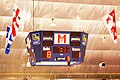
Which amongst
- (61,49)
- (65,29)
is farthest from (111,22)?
(61,49)

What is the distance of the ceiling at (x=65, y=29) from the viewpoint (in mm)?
7312

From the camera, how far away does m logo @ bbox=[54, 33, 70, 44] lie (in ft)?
18.6

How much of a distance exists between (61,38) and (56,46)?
0.26 meters

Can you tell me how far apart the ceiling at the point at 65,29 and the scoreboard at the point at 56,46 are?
3.90ft

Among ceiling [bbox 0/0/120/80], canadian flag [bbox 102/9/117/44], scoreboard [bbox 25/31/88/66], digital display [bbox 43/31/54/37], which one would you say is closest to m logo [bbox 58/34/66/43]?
scoreboard [bbox 25/31/88/66]

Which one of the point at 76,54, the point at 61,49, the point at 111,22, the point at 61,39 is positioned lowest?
the point at 76,54

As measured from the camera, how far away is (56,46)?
590 centimetres

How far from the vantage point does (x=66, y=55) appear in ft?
19.7

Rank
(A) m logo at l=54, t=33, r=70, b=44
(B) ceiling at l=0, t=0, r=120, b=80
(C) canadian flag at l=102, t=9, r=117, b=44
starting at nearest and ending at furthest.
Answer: (A) m logo at l=54, t=33, r=70, b=44 → (C) canadian flag at l=102, t=9, r=117, b=44 → (B) ceiling at l=0, t=0, r=120, b=80

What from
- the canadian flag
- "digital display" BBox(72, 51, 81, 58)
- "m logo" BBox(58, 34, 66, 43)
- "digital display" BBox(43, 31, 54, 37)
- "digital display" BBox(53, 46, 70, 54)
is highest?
the canadian flag

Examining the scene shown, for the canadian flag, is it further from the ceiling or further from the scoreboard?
the scoreboard

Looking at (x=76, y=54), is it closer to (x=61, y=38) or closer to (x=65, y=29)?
(x=61, y=38)

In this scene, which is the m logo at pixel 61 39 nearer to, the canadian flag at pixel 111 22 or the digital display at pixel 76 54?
the digital display at pixel 76 54

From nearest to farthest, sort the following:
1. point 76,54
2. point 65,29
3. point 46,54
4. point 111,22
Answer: point 46,54 → point 76,54 → point 111,22 → point 65,29
